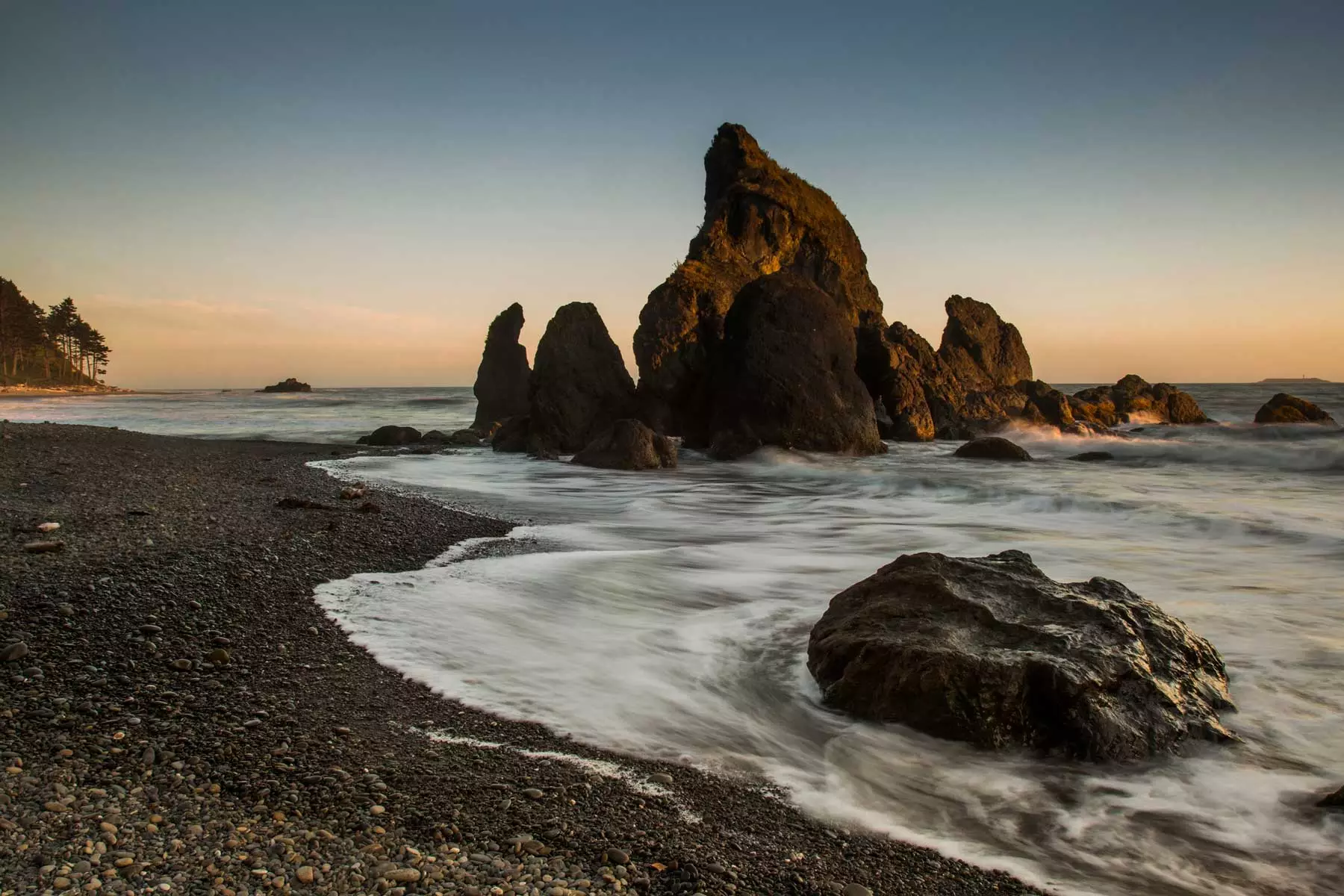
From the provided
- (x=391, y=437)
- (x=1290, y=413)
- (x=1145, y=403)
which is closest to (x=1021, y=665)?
(x=391, y=437)

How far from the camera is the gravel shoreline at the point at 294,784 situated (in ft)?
8.58

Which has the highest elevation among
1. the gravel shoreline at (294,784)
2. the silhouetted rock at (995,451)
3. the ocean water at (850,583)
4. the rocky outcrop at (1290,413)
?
the rocky outcrop at (1290,413)

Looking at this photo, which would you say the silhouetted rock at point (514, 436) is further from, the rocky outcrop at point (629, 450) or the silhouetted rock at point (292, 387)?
the silhouetted rock at point (292, 387)

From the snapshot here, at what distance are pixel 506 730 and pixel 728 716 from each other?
1.33m

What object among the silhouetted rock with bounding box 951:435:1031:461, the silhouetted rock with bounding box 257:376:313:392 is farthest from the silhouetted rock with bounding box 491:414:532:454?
the silhouetted rock with bounding box 257:376:313:392

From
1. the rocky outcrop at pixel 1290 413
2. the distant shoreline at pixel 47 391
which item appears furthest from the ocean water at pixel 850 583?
the distant shoreline at pixel 47 391

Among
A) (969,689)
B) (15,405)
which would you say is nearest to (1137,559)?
(969,689)

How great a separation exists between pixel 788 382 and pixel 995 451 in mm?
5913

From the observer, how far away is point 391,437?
2631 cm

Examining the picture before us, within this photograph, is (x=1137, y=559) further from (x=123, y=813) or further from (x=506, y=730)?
(x=123, y=813)

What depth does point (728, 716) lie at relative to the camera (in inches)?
182

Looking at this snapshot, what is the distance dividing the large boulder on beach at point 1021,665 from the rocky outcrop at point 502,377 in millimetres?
31761

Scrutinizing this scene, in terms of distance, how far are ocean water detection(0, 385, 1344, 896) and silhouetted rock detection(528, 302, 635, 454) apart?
8174mm

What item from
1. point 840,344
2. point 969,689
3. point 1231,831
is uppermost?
point 840,344
